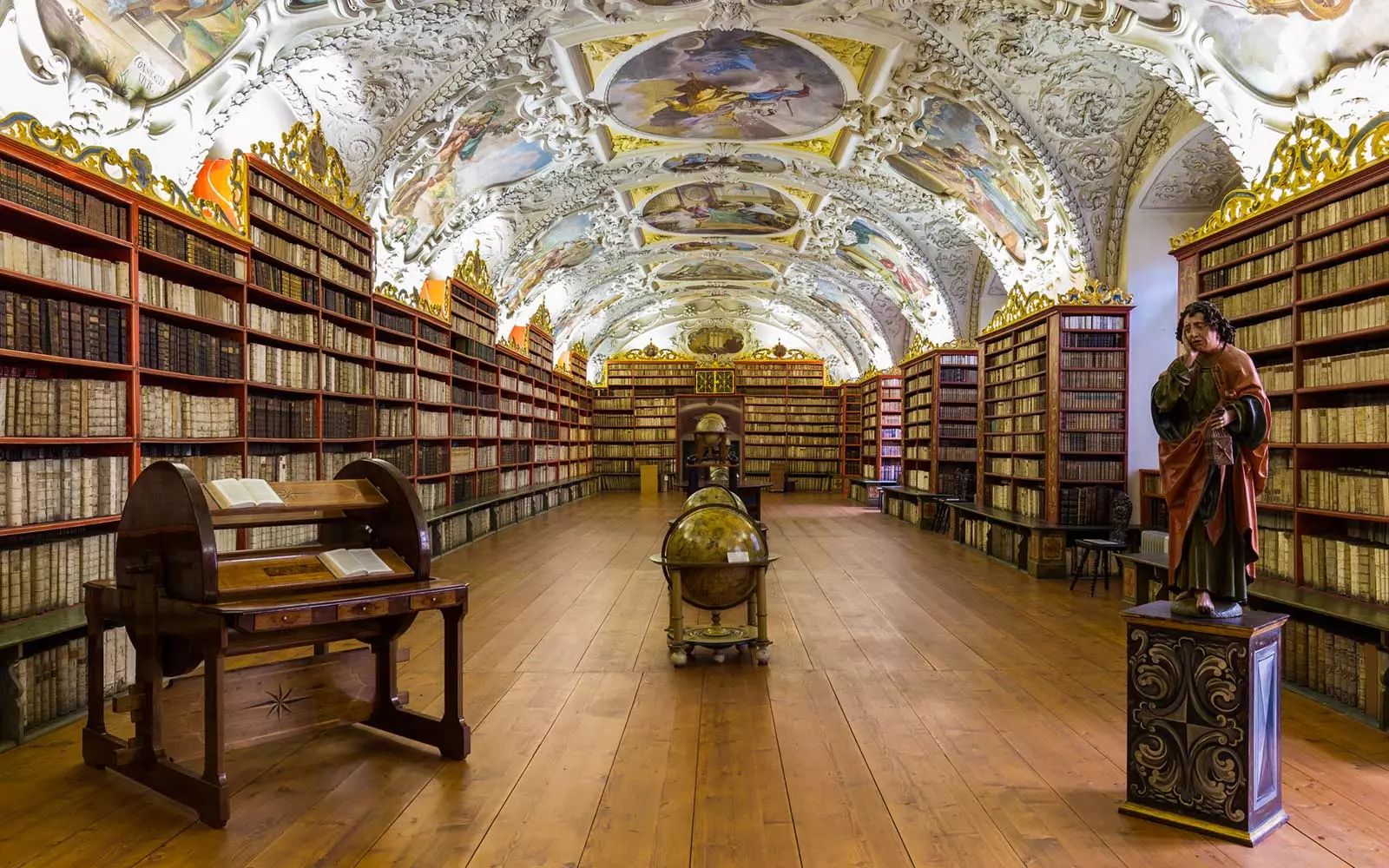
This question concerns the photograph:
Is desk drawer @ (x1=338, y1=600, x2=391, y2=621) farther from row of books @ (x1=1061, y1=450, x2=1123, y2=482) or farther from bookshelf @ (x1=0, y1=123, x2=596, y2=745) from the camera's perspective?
row of books @ (x1=1061, y1=450, x2=1123, y2=482)

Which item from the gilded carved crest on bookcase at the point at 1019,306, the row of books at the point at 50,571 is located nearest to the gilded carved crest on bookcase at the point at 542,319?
the gilded carved crest on bookcase at the point at 1019,306

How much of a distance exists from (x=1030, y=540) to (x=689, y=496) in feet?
16.1

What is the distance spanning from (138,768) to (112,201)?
383cm

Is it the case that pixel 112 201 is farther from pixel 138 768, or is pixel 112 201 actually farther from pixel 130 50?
pixel 138 768

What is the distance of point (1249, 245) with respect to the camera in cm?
729

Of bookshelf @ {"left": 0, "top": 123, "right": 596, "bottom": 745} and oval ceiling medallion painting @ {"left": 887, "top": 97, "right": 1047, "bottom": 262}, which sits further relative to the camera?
oval ceiling medallion painting @ {"left": 887, "top": 97, "right": 1047, "bottom": 262}

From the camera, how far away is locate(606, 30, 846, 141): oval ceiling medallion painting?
1045 centimetres

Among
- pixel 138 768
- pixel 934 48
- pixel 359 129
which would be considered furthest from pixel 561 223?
pixel 138 768

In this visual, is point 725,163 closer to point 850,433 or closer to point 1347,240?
point 1347,240

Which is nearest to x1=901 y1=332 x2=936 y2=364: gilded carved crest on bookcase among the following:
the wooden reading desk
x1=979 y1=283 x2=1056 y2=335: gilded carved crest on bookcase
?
x1=979 y1=283 x2=1056 y2=335: gilded carved crest on bookcase

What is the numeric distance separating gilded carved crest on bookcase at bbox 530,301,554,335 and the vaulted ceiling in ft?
6.05

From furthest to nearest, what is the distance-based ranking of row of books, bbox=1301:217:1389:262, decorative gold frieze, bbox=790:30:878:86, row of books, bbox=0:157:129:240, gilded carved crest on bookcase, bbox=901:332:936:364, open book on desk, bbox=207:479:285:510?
gilded carved crest on bookcase, bbox=901:332:936:364 < decorative gold frieze, bbox=790:30:878:86 < row of books, bbox=1301:217:1389:262 < row of books, bbox=0:157:129:240 < open book on desk, bbox=207:479:285:510

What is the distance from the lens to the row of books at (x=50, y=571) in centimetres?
497

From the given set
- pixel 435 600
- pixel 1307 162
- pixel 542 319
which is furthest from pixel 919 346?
pixel 435 600
